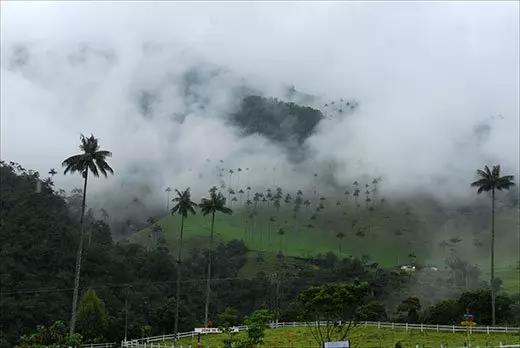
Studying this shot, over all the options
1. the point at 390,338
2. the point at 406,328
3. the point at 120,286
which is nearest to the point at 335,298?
the point at 390,338

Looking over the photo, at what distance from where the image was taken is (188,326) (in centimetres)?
9200

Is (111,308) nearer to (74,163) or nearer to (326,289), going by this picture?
(74,163)

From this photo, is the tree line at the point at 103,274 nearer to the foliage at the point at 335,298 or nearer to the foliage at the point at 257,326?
the foliage at the point at 335,298

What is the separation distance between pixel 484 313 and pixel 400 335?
947 inches

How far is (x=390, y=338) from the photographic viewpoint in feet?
187

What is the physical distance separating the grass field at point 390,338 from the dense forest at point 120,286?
4340mm

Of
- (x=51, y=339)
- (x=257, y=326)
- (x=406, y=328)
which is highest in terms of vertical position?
(x=257, y=326)

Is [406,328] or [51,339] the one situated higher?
[406,328]

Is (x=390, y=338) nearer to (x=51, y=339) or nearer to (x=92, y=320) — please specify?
(x=51, y=339)

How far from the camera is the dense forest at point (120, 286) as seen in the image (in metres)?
81.1

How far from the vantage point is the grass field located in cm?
5086

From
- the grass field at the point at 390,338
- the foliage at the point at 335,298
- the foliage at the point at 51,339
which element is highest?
the foliage at the point at 335,298

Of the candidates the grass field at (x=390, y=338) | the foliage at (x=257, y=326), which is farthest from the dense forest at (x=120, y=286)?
the foliage at (x=257, y=326)

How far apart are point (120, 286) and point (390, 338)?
77196 mm
